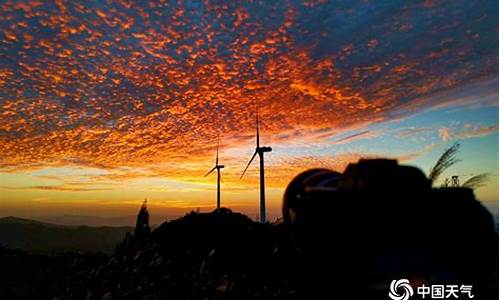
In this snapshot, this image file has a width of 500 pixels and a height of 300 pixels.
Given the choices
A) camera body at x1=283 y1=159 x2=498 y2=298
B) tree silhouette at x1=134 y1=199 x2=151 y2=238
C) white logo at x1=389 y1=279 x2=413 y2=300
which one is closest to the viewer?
camera body at x1=283 y1=159 x2=498 y2=298

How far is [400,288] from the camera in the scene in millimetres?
7688

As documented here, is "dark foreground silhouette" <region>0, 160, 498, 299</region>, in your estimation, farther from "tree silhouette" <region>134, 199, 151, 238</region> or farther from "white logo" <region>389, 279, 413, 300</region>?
"tree silhouette" <region>134, 199, 151, 238</region>

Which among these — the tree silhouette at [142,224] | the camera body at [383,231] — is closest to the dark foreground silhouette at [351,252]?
the camera body at [383,231]

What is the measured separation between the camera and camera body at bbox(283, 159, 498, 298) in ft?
23.5

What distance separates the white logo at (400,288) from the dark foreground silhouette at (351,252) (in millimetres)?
114

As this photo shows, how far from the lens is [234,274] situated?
1227 cm

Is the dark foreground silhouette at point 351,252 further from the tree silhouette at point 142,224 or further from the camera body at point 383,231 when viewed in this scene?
the tree silhouette at point 142,224

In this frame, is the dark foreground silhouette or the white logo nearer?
the dark foreground silhouette

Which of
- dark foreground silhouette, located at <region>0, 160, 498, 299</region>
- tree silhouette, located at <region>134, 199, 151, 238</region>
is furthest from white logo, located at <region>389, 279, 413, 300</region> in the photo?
tree silhouette, located at <region>134, 199, 151, 238</region>

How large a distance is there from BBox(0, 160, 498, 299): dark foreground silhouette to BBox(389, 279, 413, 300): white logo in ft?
0.37

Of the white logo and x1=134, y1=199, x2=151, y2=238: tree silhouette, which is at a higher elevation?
x1=134, y1=199, x2=151, y2=238: tree silhouette

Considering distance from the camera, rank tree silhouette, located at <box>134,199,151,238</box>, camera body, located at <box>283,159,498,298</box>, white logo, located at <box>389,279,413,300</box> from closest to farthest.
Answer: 1. camera body, located at <box>283,159,498,298</box>
2. white logo, located at <box>389,279,413,300</box>
3. tree silhouette, located at <box>134,199,151,238</box>

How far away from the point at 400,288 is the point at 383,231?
1170 millimetres

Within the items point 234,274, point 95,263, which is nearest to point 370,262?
point 234,274
